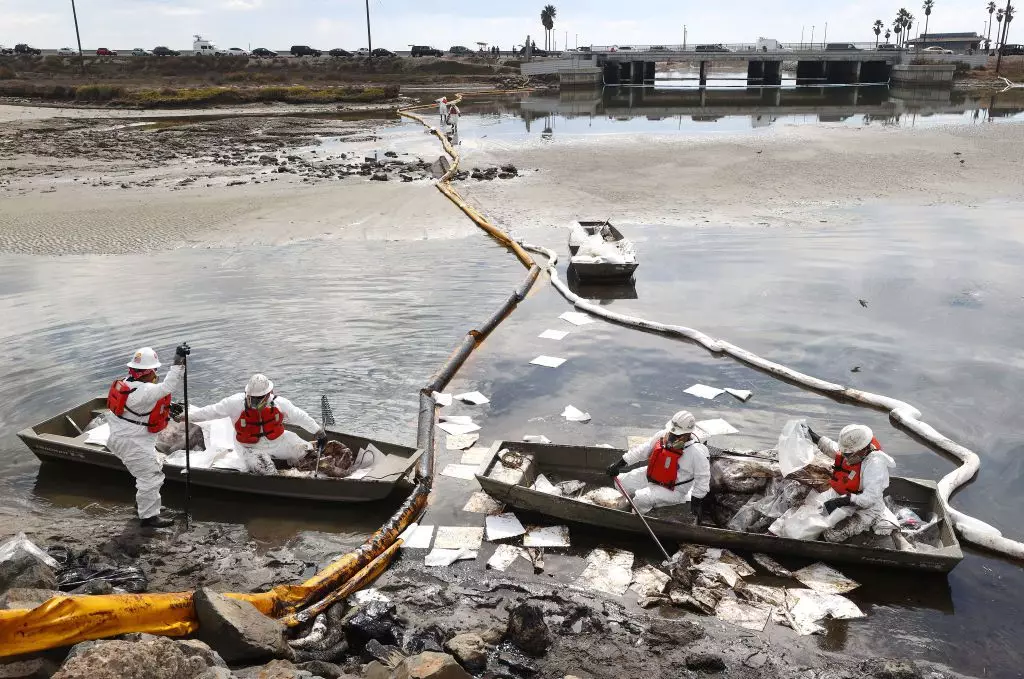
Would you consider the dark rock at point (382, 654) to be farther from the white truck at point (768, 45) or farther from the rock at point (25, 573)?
the white truck at point (768, 45)

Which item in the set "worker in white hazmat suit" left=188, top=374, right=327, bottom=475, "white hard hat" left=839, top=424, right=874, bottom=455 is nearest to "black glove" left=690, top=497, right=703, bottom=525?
"white hard hat" left=839, top=424, right=874, bottom=455

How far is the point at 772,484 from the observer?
9492 millimetres

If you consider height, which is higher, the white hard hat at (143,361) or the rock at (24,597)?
the white hard hat at (143,361)

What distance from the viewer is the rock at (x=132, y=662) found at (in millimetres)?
5680

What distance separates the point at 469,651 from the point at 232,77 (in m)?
87.6

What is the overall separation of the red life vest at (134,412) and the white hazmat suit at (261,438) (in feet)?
2.65

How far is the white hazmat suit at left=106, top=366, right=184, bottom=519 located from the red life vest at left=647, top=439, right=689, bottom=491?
5.93 m

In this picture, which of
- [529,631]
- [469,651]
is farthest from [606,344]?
[469,651]

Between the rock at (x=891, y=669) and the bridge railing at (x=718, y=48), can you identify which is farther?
the bridge railing at (x=718, y=48)

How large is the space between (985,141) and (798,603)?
39.7 m

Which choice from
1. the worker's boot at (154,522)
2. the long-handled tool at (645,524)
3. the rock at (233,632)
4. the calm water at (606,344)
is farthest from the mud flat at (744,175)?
the rock at (233,632)

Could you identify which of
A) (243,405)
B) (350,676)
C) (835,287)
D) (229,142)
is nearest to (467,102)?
(229,142)

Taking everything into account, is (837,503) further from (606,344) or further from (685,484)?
(606,344)

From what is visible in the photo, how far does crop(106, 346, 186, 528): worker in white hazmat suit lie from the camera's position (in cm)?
936
